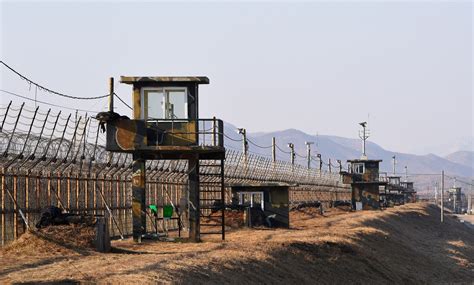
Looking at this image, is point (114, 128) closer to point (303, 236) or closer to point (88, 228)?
point (88, 228)

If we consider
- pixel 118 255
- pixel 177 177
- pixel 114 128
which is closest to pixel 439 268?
pixel 177 177

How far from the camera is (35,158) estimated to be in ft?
94.1

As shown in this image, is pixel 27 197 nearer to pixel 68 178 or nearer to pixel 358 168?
pixel 68 178

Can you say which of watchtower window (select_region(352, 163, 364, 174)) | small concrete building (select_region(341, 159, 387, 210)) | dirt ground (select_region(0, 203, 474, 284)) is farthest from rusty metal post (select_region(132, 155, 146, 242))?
watchtower window (select_region(352, 163, 364, 174))

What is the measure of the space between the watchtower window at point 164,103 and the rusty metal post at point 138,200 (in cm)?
170

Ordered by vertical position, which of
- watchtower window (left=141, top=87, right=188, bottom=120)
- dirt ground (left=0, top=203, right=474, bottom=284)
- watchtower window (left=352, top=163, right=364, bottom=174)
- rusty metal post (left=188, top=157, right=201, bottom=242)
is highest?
watchtower window (left=141, top=87, right=188, bottom=120)

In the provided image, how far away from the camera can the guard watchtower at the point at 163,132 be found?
32.5m

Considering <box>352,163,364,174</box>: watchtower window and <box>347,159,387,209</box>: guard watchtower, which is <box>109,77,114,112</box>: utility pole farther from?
<box>352,163,364,174</box>: watchtower window

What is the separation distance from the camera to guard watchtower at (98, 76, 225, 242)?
32.5 m

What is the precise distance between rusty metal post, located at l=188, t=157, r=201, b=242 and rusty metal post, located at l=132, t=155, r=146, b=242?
1.66 metres

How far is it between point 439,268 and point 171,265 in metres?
25.8

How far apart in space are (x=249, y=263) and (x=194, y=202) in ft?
23.5

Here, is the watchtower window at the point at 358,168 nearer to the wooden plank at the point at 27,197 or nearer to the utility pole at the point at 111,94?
the utility pole at the point at 111,94

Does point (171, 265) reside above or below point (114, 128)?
below
